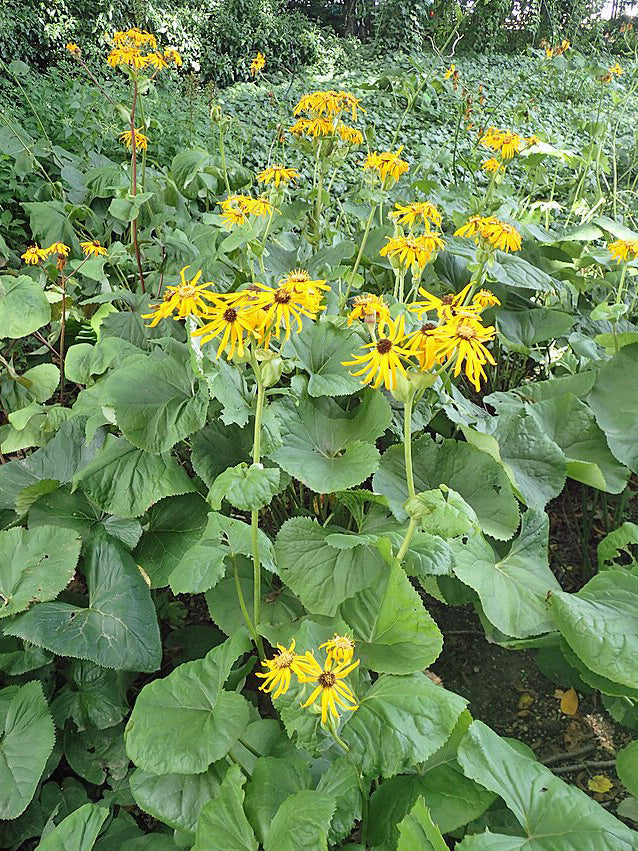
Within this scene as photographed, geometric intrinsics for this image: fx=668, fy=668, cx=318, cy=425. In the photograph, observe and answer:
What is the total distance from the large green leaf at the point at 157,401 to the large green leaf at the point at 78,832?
696 mm

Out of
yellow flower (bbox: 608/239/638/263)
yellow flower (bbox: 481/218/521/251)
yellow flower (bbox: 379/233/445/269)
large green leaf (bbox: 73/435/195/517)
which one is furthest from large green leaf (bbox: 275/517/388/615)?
yellow flower (bbox: 608/239/638/263)

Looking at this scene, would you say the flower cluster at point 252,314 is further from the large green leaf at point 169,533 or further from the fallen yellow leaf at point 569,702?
the fallen yellow leaf at point 569,702

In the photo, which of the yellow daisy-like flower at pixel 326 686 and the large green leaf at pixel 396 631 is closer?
the yellow daisy-like flower at pixel 326 686

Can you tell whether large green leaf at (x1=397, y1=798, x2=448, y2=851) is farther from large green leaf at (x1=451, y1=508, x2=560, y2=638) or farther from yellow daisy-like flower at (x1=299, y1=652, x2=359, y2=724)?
large green leaf at (x1=451, y1=508, x2=560, y2=638)

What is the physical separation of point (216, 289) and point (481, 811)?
4.64 ft

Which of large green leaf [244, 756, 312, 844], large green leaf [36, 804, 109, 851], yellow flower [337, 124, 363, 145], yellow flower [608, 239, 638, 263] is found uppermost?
yellow flower [337, 124, 363, 145]

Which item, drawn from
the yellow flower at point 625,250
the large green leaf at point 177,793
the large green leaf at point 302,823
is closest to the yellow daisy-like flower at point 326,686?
the large green leaf at point 302,823

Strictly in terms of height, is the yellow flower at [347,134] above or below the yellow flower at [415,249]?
above

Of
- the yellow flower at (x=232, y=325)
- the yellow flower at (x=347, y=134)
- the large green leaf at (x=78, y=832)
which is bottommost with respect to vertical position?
the large green leaf at (x=78, y=832)

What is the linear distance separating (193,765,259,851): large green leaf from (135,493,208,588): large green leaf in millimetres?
555

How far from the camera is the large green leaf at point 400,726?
1.03 meters

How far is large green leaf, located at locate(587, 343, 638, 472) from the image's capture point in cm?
171

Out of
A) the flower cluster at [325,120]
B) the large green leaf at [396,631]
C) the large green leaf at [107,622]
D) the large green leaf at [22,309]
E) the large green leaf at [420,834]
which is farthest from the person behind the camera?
the flower cluster at [325,120]

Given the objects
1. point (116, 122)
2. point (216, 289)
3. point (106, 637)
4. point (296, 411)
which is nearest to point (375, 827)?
point (106, 637)
